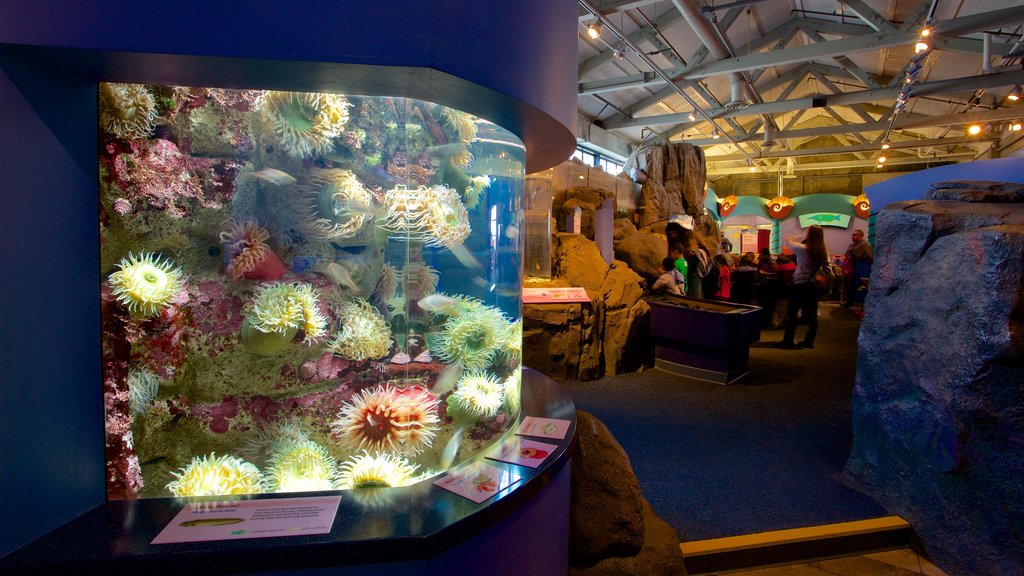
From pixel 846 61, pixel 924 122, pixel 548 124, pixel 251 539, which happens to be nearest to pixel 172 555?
pixel 251 539

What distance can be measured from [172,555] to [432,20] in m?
1.57

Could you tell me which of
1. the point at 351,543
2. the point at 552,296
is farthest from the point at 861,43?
the point at 351,543

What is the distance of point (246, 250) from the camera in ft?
4.79

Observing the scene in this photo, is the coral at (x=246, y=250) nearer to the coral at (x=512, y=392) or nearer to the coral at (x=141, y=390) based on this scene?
the coral at (x=141, y=390)

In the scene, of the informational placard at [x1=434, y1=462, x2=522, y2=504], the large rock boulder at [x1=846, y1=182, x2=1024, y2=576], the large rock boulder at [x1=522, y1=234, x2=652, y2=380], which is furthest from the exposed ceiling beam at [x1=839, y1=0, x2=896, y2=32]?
the informational placard at [x1=434, y1=462, x2=522, y2=504]

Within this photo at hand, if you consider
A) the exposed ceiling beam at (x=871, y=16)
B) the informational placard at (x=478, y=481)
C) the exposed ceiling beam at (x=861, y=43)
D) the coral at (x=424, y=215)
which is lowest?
the informational placard at (x=478, y=481)

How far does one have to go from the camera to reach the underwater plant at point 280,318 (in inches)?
58.1

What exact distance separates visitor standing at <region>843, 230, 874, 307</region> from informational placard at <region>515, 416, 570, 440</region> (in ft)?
37.2

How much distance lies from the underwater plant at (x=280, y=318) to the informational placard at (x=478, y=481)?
666mm

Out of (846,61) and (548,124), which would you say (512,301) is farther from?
(846,61)

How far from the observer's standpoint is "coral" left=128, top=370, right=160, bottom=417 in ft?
4.77

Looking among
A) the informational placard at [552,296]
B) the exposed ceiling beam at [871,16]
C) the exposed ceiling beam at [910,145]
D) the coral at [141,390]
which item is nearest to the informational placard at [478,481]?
the coral at [141,390]

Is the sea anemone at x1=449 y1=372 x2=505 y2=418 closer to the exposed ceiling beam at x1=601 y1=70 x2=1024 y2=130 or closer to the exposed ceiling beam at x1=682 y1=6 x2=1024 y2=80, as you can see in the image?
the exposed ceiling beam at x1=682 y1=6 x2=1024 y2=80

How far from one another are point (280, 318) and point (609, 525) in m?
1.73
